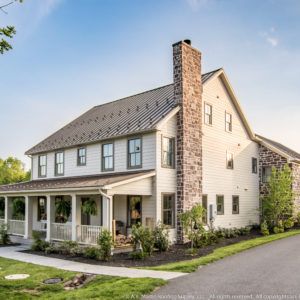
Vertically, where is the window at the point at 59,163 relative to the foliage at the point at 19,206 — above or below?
above

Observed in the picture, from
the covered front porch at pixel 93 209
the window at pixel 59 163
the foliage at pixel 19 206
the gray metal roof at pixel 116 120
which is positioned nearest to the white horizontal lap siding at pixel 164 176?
the covered front porch at pixel 93 209

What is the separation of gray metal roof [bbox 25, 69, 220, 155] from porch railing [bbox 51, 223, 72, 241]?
16.3 ft

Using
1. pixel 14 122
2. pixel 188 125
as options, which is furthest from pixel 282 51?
pixel 14 122

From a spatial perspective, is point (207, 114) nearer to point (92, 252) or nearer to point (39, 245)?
point (92, 252)

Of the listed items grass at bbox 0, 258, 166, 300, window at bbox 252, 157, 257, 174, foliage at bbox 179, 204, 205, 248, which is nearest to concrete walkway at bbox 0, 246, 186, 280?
grass at bbox 0, 258, 166, 300

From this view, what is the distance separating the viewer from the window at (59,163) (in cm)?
2425

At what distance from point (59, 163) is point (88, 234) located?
323 inches

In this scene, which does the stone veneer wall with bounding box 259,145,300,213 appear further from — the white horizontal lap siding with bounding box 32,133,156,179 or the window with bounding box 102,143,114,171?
the window with bounding box 102,143,114,171

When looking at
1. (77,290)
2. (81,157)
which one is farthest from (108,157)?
(77,290)

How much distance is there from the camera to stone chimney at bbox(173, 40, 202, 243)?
1928cm

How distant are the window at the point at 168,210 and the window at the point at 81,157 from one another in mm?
5871

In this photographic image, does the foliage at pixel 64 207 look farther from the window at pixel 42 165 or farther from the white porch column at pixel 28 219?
the window at pixel 42 165

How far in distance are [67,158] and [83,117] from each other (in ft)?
15.7

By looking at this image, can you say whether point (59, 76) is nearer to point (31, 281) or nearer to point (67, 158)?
point (67, 158)
